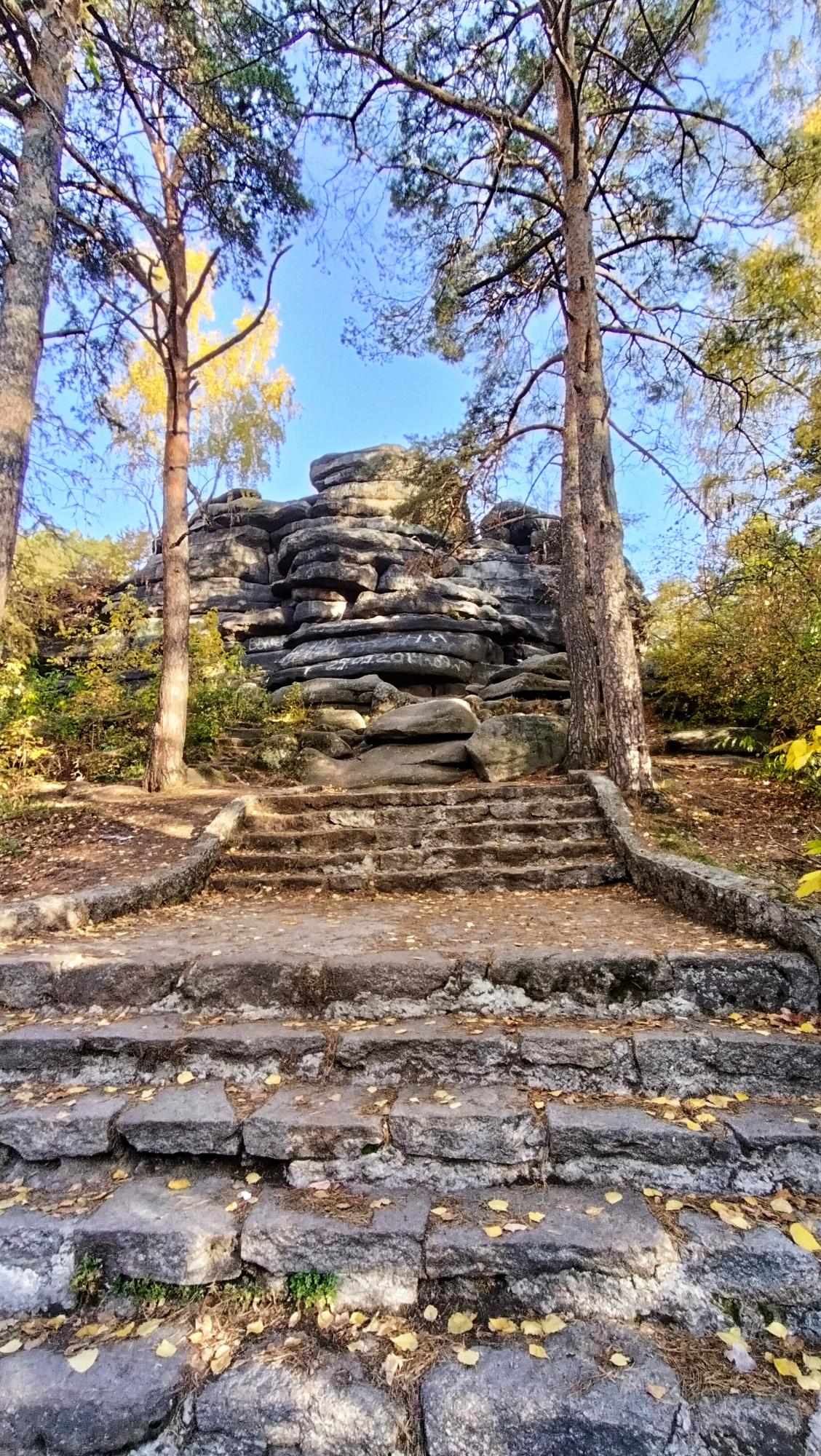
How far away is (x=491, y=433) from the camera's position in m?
8.48

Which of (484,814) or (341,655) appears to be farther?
(341,655)

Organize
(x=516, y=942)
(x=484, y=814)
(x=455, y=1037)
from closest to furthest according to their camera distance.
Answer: (x=455, y=1037) → (x=516, y=942) → (x=484, y=814)

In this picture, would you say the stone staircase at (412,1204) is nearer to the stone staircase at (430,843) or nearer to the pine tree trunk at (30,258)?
the stone staircase at (430,843)

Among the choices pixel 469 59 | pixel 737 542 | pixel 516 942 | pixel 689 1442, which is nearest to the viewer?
pixel 689 1442

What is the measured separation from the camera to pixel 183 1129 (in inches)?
93.4

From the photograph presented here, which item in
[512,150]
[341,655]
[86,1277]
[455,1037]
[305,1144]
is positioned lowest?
[86,1277]

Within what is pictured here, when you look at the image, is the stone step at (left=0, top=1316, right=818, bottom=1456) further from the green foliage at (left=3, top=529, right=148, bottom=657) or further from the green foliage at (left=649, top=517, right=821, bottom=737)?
the green foliage at (left=3, top=529, right=148, bottom=657)

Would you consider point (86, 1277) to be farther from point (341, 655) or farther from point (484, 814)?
point (341, 655)

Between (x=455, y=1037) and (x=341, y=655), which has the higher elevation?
(x=341, y=655)

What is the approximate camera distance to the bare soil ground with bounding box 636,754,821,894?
→ 4.05 metres

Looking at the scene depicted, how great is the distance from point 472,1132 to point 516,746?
5.15 meters

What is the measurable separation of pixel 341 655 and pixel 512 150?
8.04 metres

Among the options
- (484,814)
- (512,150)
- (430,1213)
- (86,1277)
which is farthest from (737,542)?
(86,1277)

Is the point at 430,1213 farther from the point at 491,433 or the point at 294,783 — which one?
the point at 491,433
